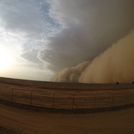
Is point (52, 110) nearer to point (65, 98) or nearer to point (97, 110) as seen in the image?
point (65, 98)

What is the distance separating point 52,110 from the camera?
3.48 feet

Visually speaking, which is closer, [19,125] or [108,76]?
[19,125]

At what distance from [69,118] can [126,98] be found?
85 cm

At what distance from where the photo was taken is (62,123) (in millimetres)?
896

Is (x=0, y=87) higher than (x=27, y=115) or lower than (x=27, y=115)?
higher

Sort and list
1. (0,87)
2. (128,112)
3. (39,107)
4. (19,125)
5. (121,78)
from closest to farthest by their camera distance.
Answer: (19,125), (39,107), (128,112), (0,87), (121,78)

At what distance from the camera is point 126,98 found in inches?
57.5

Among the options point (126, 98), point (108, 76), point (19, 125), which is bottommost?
point (19, 125)

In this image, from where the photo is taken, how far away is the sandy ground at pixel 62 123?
0.84 metres

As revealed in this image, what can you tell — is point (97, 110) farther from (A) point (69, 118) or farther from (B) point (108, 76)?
(B) point (108, 76)

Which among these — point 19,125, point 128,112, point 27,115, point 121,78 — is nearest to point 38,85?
point 27,115

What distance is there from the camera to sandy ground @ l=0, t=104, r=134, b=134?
33.2 inches

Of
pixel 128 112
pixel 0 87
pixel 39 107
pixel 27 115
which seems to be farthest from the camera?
pixel 0 87

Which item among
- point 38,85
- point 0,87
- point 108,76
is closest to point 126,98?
point 38,85
